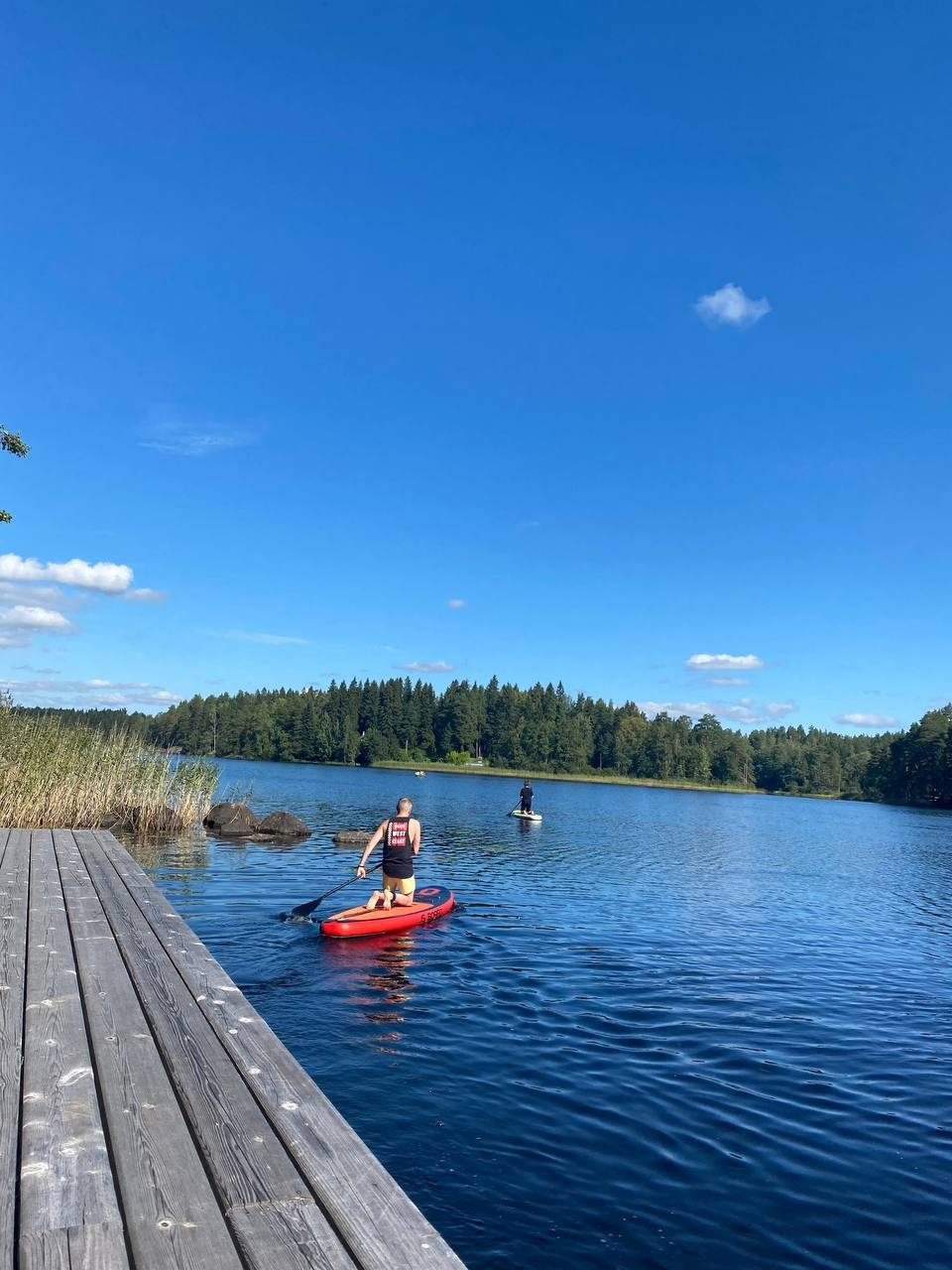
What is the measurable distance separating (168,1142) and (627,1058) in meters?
6.95

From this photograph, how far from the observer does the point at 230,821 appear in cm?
2884

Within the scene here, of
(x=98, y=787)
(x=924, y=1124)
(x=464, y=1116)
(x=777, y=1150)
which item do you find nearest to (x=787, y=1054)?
(x=924, y=1124)

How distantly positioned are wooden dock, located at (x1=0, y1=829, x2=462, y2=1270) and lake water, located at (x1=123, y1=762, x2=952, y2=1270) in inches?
88.7

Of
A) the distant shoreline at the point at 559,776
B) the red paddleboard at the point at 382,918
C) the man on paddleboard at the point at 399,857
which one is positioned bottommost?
the distant shoreline at the point at 559,776

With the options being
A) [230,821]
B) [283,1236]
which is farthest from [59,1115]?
[230,821]

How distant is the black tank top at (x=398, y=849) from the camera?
1482 centimetres

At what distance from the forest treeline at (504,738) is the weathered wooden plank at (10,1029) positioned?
122m

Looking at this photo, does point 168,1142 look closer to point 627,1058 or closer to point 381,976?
point 627,1058

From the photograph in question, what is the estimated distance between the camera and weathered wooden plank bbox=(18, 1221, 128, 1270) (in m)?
2.89

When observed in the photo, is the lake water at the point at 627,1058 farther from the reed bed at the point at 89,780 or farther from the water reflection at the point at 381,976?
the reed bed at the point at 89,780

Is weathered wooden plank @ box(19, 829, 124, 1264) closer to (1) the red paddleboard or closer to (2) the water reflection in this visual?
(2) the water reflection

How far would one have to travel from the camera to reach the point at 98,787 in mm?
22281

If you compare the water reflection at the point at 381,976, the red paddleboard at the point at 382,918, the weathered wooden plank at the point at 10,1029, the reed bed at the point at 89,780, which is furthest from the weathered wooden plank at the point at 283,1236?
the reed bed at the point at 89,780

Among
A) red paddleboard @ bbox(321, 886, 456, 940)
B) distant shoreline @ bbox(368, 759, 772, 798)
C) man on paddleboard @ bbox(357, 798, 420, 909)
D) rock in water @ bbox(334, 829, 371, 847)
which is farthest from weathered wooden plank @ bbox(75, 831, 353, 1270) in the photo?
distant shoreline @ bbox(368, 759, 772, 798)
